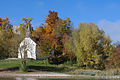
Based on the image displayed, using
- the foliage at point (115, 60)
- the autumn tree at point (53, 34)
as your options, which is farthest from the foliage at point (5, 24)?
the foliage at point (115, 60)

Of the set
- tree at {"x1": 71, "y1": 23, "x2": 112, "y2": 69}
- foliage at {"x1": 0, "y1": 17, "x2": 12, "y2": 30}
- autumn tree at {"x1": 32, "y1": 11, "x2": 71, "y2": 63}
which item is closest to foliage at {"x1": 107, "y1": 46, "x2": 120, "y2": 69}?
tree at {"x1": 71, "y1": 23, "x2": 112, "y2": 69}

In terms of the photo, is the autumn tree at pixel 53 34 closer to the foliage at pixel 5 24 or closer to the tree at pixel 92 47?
the tree at pixel 92 47

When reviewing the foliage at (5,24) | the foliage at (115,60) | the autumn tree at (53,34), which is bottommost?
the foliage at (115,60)

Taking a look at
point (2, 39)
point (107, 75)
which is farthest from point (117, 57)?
point (2, 39)

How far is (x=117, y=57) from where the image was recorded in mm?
52938

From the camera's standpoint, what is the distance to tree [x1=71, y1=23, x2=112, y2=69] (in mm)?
53000

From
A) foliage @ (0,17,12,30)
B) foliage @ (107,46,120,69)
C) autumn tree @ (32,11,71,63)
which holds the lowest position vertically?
foliage @ (107,46,120,69)

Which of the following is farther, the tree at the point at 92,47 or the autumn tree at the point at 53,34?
the autumn tree at the point at 53,34

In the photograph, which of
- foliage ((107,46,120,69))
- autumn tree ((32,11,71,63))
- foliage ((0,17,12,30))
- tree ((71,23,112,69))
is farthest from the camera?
foliage ((0,17,12,30))

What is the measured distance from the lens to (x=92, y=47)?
5369 centimetres

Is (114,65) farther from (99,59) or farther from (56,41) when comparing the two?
(56,41)

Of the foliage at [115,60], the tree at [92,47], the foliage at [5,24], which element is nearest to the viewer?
the foliage at [115,60]

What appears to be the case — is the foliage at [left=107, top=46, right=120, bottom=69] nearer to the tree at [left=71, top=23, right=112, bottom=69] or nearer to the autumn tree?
the tree at [left=71, top=23, right=112, bottom=69]

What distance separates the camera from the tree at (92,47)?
53.0 metres
